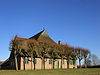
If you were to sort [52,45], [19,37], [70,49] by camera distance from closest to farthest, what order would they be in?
[19,37], [52,45], [70,49]

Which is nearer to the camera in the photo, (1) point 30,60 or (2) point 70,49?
(1) point 30,60

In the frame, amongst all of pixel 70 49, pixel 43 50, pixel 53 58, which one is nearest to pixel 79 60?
pixel 70 49

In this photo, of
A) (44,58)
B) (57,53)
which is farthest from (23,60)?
(57,53)

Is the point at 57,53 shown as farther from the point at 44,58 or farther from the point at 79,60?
the point at 79,60

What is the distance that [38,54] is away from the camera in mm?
56812

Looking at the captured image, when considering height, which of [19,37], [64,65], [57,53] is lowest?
[64,65]

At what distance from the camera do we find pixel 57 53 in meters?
59.2

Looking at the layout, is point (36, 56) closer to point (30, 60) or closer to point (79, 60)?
point (30, 60)

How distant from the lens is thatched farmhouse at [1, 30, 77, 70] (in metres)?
51.8

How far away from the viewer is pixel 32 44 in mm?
54781

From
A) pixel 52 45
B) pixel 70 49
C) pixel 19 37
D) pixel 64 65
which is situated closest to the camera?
pixel 19 37

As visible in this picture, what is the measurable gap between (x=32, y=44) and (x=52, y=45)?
20.8 ft

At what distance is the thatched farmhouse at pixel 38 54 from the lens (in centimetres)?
5184

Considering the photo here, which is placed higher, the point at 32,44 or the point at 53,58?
the point at 32,44
